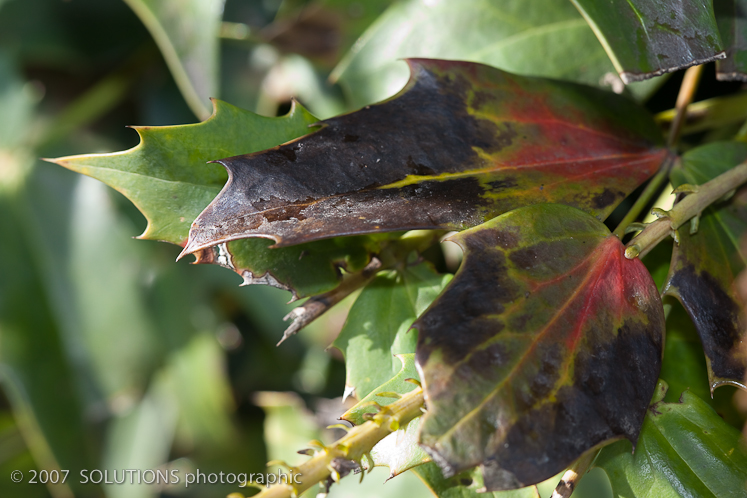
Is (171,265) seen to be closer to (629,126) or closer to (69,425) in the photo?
(69,425)

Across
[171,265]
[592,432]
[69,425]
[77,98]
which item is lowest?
[69,425]

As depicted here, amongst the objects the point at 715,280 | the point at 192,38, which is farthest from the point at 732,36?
the point at 192,38

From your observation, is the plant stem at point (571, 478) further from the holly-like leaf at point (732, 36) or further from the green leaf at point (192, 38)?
the green leaf at point (192, 38)

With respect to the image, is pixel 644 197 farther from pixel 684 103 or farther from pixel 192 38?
pixel 192 38

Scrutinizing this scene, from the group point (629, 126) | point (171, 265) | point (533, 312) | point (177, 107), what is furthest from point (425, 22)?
point (171, 265)

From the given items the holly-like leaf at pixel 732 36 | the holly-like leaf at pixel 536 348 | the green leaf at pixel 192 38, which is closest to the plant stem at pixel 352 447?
the holly-like leaf at pixel 536 348

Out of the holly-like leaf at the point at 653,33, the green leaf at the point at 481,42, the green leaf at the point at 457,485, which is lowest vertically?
the green leaf at the point at 457,485

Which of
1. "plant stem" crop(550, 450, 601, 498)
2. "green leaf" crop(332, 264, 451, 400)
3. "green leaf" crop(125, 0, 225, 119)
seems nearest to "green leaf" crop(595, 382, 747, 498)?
"plant stem" crop(550, 450, 601, 498)
